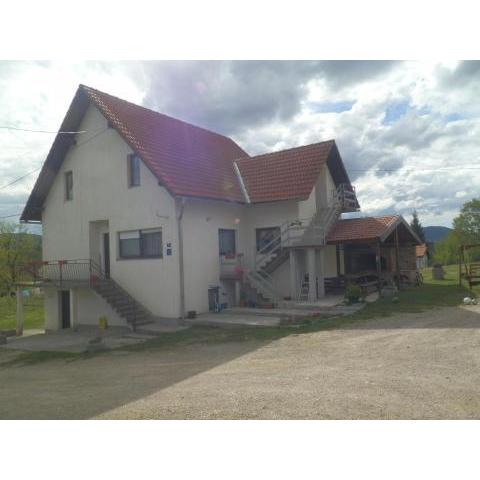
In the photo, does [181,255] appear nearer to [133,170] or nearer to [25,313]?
[133,170]

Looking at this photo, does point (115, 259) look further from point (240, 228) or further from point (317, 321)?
point (317, 321)

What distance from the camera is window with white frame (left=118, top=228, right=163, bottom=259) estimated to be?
55.0 ft

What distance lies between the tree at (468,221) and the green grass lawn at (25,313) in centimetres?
6247

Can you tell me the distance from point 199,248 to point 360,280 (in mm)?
10027

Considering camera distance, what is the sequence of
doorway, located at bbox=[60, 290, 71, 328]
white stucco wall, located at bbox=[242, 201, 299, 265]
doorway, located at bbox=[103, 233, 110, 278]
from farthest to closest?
doorway, located at bbox=[60, 290, 71, 328]
white stucco wall, located at bbox=[242, 201, 299, 265]
doorway, located at bbox=[103, 233, 110, 278]

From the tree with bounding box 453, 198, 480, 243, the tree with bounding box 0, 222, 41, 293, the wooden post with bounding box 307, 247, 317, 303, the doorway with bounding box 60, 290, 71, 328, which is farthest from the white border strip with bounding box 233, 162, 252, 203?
the tree with bounding box 453, 198, 480, 243

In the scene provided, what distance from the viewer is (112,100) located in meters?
18.5

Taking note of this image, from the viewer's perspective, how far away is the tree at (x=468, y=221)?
70125mm

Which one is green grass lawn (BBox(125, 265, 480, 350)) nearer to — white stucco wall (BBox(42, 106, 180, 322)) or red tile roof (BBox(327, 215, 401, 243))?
white stucco wall (BBox(42, 106, 180, 322))

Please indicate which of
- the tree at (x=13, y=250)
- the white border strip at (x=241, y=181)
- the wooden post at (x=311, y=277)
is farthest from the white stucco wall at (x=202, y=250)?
the tree at (x=13, y=250)

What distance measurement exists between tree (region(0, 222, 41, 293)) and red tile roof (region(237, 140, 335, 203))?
2376 cm

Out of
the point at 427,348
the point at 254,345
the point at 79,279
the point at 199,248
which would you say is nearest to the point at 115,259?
the point at 79,279

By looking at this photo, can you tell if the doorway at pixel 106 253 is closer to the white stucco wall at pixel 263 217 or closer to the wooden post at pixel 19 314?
the wooden post at pixel 19 314

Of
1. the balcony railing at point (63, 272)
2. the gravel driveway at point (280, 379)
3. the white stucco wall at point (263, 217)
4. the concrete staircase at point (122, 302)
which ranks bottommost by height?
the gravel driveway at point (280, 379)
